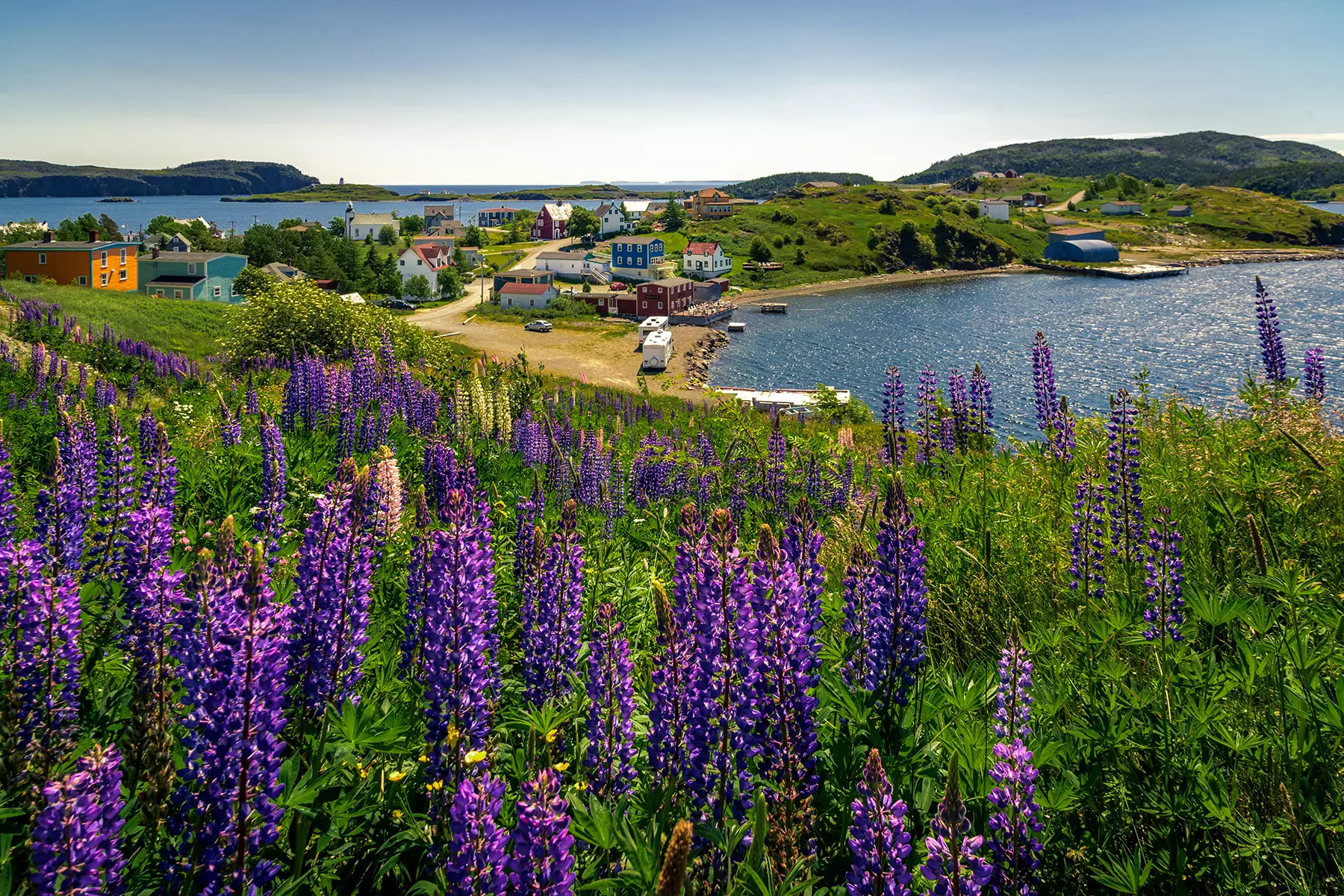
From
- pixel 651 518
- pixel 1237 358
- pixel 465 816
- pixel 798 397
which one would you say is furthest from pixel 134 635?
pixel 1237 358

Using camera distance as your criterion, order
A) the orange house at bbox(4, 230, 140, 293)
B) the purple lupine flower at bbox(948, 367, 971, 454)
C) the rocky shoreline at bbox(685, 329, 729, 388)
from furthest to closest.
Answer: the rocky shoreline at bbox(685, 329, 729, 388) < the orange house at bbox(4, 230, 140, 293) < the purple lupine flower at bbox(948, 367, 971, 454)

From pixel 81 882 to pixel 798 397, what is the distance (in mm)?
46035

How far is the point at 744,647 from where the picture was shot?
266 centimetres

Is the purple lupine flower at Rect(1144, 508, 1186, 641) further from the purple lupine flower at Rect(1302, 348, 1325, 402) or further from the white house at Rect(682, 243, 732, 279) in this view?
the white house at Rect(682, 243, 732, 279)

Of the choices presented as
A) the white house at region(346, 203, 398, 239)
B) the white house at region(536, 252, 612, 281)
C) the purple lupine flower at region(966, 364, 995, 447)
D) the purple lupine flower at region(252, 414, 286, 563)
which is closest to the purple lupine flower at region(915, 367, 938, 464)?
the purple lupine flower at region(966, 364, 995, 447)

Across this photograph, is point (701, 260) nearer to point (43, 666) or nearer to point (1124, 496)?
point (1124, 496)

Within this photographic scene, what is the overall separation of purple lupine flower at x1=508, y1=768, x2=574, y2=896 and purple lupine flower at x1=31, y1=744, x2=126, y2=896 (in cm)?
109

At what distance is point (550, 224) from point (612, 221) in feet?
41.9

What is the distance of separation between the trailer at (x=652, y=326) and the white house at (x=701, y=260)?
3253 centimetres

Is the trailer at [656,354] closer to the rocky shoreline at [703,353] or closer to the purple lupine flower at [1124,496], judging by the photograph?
the rocky shoreline at [703,353]

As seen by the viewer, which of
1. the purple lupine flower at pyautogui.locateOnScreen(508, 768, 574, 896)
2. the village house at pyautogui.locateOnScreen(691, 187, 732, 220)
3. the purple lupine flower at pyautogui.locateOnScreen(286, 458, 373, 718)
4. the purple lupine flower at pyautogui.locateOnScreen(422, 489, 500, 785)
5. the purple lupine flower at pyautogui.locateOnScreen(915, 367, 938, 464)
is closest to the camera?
the purple lupine flower at pyautogui.locateOnScreen(508, 768, 574, 896)

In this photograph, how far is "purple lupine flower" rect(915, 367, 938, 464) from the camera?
880cm

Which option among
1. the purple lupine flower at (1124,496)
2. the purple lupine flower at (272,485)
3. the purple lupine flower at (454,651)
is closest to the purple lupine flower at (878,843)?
→ the purple lupine flower at (454,651)

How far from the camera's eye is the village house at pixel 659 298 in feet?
292
